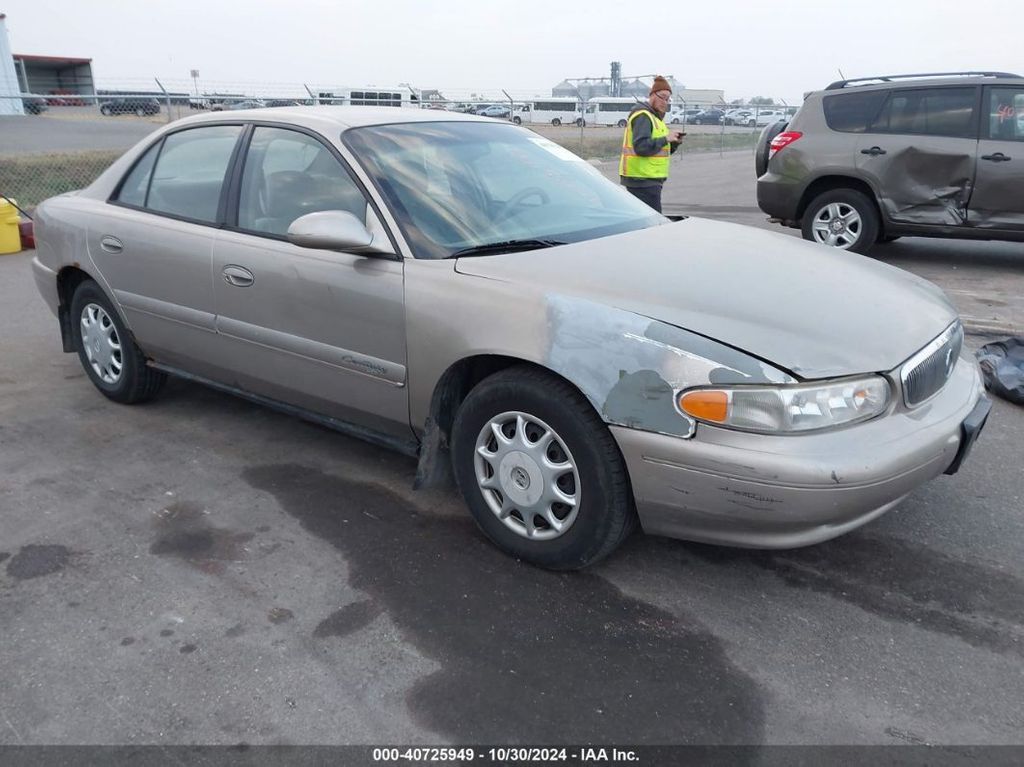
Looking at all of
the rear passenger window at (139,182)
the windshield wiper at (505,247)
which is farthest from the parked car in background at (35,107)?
the windshield wiper at (505,247)

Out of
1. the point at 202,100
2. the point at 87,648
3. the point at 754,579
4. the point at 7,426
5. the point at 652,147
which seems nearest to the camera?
the point at 87,648

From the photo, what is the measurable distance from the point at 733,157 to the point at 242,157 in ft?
82.0

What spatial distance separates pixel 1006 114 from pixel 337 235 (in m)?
6.95

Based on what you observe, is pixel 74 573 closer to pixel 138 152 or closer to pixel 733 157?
pixel 138 152

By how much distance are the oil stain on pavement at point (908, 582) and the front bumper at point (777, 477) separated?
0.35 metres

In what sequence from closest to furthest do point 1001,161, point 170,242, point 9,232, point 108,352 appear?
point 170,242
point 108,352
point 1001,161
point 9,232

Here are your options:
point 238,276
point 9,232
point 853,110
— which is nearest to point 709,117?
point 853,110

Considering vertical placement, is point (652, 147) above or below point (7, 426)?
→ above

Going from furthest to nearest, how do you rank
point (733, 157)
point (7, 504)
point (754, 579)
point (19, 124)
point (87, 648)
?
point (19, 124) < point (733, 157) < point (7, 504) < point (754, 579) < point (87, 648)

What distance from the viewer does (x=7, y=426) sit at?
445cm

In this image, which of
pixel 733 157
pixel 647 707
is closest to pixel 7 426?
pixel 647 707

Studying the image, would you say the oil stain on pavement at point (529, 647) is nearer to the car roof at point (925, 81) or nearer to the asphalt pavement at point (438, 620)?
the asphalt pavement at point (438, 620)

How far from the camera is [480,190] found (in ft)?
11.8

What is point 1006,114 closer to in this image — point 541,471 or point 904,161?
point 904,161
